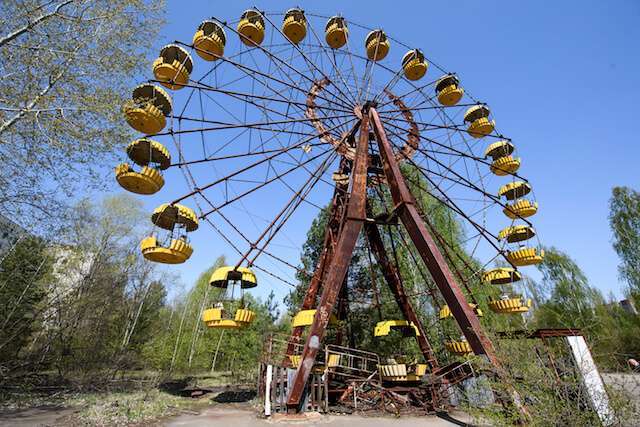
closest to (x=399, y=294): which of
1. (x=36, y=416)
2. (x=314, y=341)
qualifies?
(x=314, y=341)

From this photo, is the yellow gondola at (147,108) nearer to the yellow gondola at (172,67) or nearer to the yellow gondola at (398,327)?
the yellow gondola at (172,67)

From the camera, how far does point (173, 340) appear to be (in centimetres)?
2578

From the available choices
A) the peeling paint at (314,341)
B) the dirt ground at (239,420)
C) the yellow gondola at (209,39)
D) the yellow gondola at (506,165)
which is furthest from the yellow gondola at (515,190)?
the yellow gondola at (209,39)

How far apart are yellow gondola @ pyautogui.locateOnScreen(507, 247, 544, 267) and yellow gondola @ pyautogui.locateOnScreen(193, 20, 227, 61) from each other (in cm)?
1397

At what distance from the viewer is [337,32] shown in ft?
48.8

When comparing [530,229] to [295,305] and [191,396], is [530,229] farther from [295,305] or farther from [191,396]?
[191,396]

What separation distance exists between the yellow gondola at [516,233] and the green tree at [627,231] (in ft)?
53.4

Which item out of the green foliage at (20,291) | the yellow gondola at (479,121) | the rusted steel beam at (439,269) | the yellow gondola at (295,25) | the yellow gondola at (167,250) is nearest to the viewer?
the rusted steel beam at (439,269)

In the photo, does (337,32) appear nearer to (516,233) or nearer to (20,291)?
(516,233)

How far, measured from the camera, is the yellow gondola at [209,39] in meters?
12.4

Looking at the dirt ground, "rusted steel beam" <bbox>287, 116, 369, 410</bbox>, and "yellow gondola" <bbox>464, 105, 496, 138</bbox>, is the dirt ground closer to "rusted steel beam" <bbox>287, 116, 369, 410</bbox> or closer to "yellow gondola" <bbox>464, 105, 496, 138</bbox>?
"rusted steel beam" <bbox>287, 116, 369, 410</bbox>

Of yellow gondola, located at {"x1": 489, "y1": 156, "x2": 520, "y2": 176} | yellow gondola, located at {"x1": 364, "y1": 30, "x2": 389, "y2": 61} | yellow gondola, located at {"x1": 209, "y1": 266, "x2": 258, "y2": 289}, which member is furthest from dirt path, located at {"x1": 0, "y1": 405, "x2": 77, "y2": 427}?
yellow gondola, located at {"x1": 489, "y1": 156, "x2": 520, "y2": 176}

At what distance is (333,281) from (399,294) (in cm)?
432

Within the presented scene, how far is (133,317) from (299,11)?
22870mm
